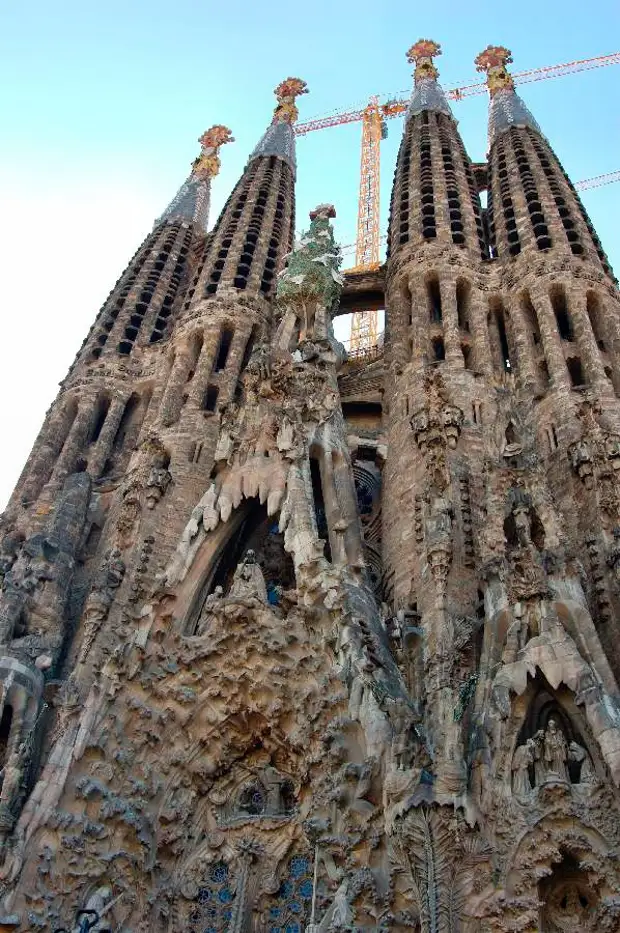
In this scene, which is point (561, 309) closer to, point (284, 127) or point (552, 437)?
point (552, 437)

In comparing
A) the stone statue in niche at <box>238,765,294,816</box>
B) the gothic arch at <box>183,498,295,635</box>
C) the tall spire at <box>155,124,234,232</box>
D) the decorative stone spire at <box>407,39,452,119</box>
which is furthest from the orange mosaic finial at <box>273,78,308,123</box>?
the stone statue in niche at <box>238,765,294,816</box>

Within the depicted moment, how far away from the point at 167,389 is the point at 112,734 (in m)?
10.1

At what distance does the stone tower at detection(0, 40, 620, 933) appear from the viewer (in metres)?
10.5

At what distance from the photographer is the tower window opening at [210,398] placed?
21.4m

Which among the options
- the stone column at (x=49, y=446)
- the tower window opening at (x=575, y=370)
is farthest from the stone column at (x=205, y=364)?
the tower window opening at (x=575, y=370)

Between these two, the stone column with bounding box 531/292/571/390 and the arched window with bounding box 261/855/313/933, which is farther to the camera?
the stone column with bounding box 531/292/571/390

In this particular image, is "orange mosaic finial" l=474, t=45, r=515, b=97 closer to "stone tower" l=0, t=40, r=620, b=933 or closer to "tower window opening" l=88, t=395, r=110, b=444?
"stone tower" l=0, t=40, r=620, b=933

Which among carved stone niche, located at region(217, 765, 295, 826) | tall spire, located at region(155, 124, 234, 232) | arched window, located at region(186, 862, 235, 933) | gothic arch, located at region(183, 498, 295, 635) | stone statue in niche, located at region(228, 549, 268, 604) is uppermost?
tall spire, located at region(155, 124, 234, 232)

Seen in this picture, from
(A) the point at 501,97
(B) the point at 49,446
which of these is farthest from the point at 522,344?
(A) the point at 501,97

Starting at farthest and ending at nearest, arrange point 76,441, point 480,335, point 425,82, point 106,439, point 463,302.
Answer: point 425,82 → point 463,302 → point 106,439 → point 76,441 → point 480,335

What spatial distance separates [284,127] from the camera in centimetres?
3603

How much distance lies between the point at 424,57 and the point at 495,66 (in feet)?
10.3

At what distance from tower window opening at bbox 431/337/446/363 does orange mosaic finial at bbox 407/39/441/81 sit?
17.7 meters

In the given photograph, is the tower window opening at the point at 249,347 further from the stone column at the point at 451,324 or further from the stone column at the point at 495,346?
the stone column at the point at 495,346
